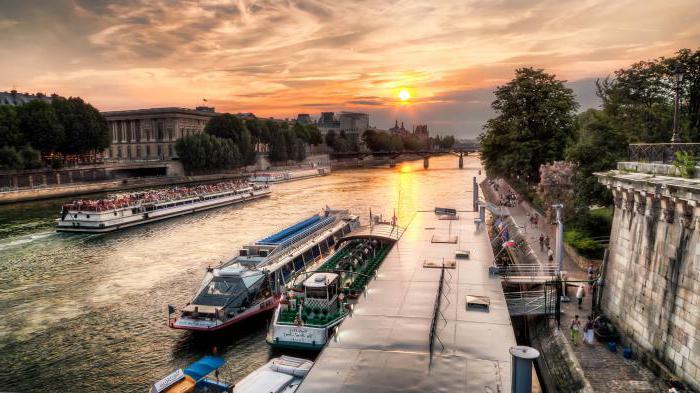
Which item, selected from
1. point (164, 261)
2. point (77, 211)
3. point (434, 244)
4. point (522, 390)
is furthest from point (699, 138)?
point (77, 211)

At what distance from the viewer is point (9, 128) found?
86688 millimetres

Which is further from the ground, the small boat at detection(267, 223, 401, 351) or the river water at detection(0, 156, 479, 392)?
the small boat at detection(267, 223, 401, 351)

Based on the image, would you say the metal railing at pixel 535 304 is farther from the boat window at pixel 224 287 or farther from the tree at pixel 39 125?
the tree at pixel 39 125

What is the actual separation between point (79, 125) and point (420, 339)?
100516mm

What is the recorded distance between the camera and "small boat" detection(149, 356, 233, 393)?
17641mm

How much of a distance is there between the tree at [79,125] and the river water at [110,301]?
37.5 meters

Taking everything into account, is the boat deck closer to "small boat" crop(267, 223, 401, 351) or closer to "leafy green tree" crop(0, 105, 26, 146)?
"small boat" crop(267, 223, 401, 351)

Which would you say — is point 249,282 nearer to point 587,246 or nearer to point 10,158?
point 587,246

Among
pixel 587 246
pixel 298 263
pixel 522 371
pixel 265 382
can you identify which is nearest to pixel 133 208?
pixel 298 263

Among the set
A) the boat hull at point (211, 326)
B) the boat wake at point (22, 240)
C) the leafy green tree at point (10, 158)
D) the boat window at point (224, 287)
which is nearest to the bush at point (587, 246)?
the boat hull at point (211, 326)

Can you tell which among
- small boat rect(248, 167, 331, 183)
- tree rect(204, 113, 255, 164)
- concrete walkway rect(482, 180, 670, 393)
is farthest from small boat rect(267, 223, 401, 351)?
tree rect(204, 113, 255, 164)

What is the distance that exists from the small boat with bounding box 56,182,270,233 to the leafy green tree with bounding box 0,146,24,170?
27.8m

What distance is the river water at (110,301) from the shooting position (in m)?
22.6

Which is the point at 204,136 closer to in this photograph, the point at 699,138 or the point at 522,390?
the point at 699,138
